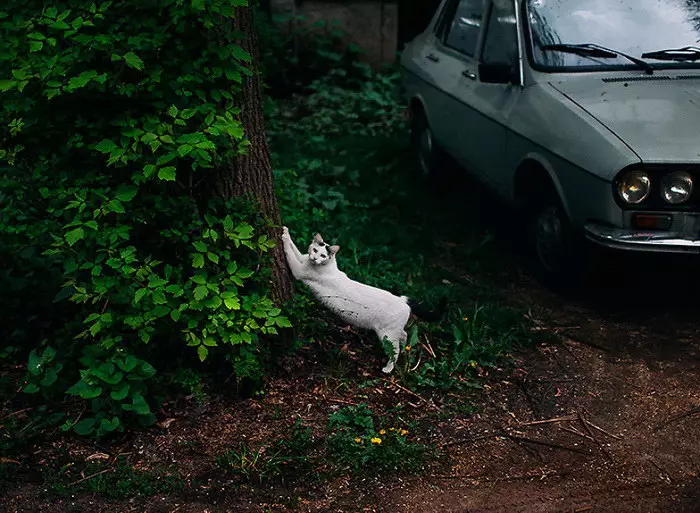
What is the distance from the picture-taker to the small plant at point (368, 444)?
12.9 ft

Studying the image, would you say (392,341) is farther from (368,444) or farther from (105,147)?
(105,147)

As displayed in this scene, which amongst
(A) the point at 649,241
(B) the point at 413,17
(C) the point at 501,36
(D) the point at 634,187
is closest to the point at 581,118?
(D) the point at 634,187

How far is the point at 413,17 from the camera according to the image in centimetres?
1234

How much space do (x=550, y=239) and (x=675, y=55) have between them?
4.75ft

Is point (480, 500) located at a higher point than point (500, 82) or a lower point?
lower

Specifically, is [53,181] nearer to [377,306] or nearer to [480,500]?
[377,306]

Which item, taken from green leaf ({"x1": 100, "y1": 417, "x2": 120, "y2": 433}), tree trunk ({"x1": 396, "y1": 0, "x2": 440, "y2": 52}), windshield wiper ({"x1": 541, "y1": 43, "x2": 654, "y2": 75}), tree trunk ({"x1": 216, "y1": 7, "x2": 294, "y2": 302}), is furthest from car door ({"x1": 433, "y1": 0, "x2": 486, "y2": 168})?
tree trunk ({"x1": 396, "y1": 0, "x2": 440, "y2": 52})

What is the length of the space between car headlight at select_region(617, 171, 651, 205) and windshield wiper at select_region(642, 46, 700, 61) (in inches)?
46.7

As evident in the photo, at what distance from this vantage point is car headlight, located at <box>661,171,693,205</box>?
491 cm

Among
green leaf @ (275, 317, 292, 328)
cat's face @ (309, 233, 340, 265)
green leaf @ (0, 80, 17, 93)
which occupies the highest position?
green leaf @ (0, 80, 17, 93)

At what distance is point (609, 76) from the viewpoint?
555cm

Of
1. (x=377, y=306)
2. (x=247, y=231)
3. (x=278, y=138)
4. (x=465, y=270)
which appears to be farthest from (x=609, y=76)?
(x=278, y=138)

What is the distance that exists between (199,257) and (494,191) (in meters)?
2.94

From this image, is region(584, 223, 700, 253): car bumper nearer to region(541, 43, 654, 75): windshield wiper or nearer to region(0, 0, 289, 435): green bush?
region(541, 43, 654, 75): windshield wiper
